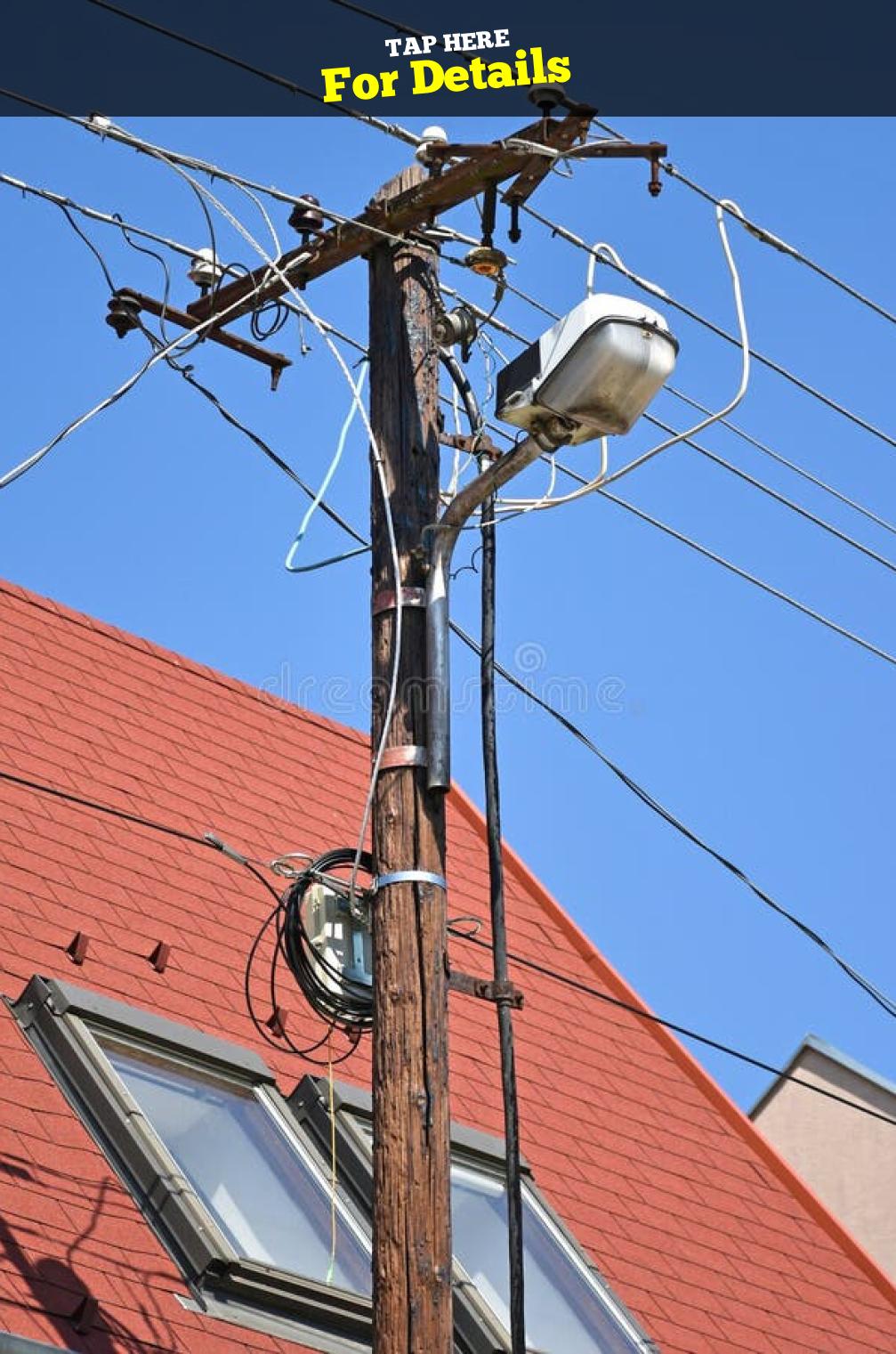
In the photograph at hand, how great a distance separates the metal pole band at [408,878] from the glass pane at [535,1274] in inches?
119

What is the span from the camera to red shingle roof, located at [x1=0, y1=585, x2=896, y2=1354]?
9430 mm

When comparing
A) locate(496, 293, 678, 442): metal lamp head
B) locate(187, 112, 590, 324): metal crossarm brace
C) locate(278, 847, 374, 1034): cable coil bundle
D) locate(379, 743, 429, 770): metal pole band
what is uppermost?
locate(187, 112, 590, 324): metal crossarm brace

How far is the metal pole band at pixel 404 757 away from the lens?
26.1 ft

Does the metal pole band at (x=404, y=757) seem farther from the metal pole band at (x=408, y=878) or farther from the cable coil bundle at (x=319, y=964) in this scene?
the cable coil bundle at (x=319, y=964)

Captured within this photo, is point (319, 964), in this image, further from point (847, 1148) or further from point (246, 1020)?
point (847, 1148)

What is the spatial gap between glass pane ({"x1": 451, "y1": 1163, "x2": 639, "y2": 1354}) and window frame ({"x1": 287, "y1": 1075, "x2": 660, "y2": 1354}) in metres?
0.04

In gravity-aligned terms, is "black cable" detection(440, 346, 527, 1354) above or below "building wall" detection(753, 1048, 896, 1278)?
below

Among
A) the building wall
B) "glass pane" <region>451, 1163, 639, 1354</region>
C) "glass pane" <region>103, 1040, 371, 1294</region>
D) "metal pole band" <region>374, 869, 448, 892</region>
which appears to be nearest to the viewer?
"metal pole band" <region>374, 869, 448, 892</region>

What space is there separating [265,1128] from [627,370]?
13.7ft

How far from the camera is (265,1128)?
408 inches

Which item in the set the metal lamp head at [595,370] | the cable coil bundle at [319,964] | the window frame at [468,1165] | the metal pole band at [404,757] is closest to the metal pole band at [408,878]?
the metal pole band at [404,757]

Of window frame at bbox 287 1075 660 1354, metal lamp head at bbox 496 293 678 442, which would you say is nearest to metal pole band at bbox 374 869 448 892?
metal lamp head at bbox 496 293 678 442

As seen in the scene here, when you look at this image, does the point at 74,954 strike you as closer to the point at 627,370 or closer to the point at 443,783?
the point at 443,783

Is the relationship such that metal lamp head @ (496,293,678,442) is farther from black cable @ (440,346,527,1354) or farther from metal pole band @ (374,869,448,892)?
metal pole band @ (374,869,448,892)
